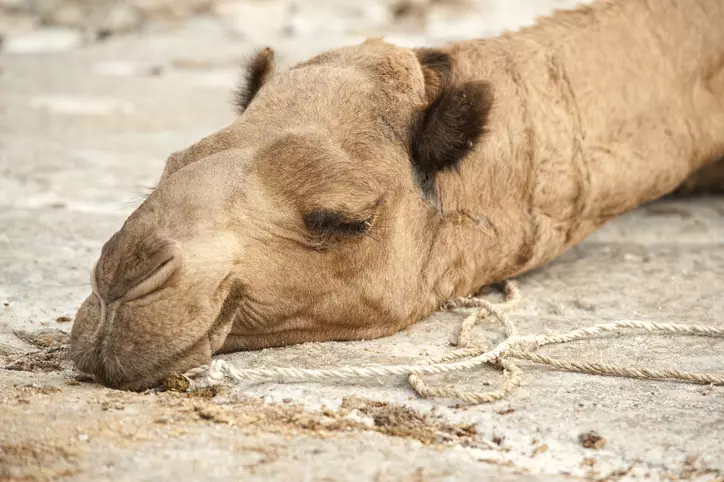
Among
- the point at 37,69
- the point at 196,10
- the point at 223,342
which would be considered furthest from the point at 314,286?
the point at 196,10

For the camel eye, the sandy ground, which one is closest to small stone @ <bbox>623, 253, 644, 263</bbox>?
the sandy ground

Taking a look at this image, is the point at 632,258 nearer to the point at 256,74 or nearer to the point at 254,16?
the point at 256,74

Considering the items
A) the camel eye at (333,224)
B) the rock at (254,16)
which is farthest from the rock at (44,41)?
the camel eye at (333,224)

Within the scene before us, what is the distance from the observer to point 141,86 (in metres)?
9.41

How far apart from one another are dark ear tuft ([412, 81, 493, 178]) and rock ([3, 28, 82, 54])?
831 cm

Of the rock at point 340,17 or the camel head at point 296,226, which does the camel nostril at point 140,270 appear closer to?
the camel head at point 296,226

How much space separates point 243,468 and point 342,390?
75cm

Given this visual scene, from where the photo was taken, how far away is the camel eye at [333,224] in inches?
143

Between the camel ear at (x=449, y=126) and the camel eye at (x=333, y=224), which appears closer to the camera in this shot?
the camel eye at (x=333, y=224)

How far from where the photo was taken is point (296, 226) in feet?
11.9

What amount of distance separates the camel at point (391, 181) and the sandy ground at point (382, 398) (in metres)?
0.18

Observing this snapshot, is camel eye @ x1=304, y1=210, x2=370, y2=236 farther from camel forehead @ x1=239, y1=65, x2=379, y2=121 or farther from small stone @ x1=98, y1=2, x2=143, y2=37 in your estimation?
small stone @ x1=98, y1=2, x2=143, y2=37

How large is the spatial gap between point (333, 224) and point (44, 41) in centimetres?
997

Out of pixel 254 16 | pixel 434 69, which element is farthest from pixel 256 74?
pixel 254 16
